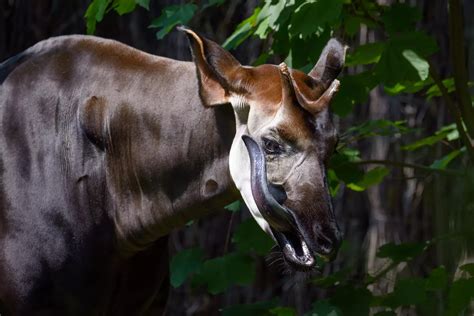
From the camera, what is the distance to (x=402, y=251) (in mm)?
3109

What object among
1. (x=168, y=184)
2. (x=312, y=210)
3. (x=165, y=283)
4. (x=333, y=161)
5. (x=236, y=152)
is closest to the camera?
(x=312, y=210)

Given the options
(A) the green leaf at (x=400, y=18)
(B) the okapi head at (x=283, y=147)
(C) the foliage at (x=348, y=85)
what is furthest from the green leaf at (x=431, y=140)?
(B) the okapi head at (x=283, y=147)

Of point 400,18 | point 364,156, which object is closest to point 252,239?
point 400,18

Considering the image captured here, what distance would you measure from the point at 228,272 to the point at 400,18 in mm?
796

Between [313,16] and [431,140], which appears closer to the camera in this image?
[313,16]

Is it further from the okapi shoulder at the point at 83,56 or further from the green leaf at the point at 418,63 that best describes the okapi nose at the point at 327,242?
the green leaf at the point at 418,63

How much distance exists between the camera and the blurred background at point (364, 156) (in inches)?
100

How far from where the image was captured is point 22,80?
2.67 metres

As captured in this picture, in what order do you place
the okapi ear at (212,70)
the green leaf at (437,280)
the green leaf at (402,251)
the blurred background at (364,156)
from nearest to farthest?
1. the okapi ear at (212,70)
2. the blurred background at (364,156)
3. the green leaf at (437,280)
4. the green leaf at (402,251)

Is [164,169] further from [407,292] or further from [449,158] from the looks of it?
[449,158]

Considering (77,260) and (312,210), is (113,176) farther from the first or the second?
(312,210)

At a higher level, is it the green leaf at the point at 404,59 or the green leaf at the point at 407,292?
the green leaf at the point at 404,59

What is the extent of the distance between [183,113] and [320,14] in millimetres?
397

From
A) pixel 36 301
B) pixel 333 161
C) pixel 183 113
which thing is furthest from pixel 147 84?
pixel 333 161
